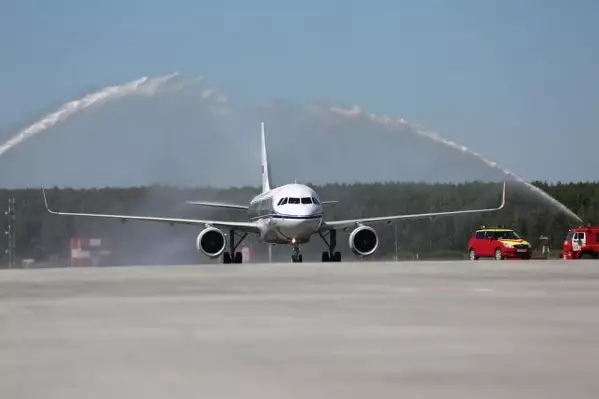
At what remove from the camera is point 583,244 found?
54125mm

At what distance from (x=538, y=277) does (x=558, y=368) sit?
19.4 meters

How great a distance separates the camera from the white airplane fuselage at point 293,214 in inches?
2079

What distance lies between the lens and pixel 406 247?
79188 mm

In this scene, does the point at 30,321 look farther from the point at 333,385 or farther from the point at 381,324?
the point at 333,385

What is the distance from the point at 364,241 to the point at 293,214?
14.0 feet

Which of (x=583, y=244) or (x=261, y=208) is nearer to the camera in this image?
(x=583, y=244)

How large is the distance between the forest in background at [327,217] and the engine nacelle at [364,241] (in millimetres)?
16728

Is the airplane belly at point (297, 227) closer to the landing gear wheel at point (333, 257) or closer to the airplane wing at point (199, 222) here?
the landing gear wheel at point (333, 257)

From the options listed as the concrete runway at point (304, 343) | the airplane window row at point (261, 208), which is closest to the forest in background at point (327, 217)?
the airplane window row at point (261, 208)

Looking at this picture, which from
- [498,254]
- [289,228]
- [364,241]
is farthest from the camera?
[498,254]

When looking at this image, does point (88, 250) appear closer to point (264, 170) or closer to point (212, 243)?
point (264, 170)

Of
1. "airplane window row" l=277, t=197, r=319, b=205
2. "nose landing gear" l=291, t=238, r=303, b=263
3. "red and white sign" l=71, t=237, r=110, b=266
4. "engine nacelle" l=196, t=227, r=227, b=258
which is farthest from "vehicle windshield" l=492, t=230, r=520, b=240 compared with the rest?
"red and white sign" l=71, t=237, r=110, b=266

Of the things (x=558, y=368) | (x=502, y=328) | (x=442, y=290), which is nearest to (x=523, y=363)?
(x=558, y=368)

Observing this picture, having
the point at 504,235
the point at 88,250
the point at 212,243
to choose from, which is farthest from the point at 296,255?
the point at 88,250
